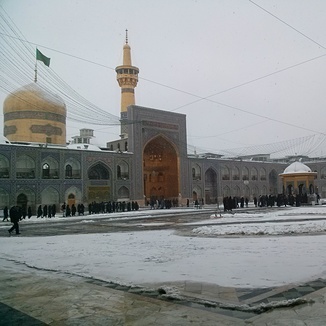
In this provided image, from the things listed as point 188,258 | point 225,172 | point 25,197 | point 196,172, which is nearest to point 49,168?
point 25,197

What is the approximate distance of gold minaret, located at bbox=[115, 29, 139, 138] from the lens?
46781 mm

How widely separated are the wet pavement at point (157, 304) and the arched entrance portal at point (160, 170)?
1483 inches

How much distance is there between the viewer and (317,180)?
2218 inches

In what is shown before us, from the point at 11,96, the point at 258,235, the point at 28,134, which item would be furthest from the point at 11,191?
the point at 258,235

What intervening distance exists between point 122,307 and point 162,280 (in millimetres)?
1300

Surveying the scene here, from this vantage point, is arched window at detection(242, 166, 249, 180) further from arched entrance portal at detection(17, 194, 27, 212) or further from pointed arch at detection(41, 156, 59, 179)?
arched entrance portal at detection(17, 194, 27, 212)

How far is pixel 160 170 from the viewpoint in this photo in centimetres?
4450

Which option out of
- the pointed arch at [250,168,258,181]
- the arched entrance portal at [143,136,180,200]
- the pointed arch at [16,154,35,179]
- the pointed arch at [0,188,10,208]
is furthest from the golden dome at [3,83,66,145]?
the pointed arch at [250,168,258,181]

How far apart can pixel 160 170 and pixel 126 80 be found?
12319 millimetres

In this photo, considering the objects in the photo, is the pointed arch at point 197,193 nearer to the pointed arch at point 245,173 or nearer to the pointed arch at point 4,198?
the pointed arch at point 245,173

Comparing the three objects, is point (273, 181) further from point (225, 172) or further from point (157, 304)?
point (157, 304)

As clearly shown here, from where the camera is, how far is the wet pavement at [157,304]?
3.69 m

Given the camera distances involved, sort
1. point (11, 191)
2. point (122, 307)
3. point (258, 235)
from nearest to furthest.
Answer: point (122, 307)
point (258, 235)
point (11, 191)

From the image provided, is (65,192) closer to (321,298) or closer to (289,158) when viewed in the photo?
(321,298)
